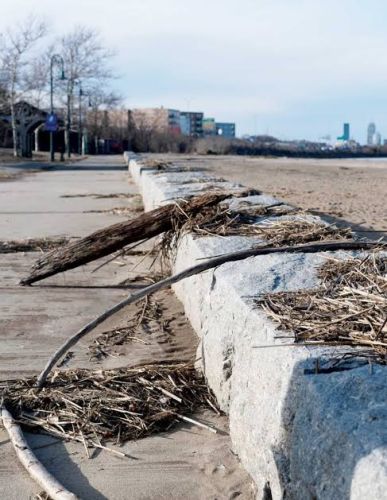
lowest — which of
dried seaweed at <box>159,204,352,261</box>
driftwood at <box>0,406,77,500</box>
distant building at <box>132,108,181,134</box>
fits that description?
driftwood at <box>0,406,77,500</box>

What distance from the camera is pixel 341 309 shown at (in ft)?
A: 10.8

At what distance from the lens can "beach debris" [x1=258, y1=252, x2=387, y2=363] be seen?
9.45ft

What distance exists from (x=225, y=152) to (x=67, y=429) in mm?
83398

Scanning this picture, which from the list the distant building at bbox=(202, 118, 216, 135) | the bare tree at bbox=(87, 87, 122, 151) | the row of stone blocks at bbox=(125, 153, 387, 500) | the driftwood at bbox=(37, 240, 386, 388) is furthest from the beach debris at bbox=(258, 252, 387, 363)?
the distant building at bbox=(202, 118, 216, 135)

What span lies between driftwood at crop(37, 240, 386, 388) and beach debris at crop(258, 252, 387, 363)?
621 mm

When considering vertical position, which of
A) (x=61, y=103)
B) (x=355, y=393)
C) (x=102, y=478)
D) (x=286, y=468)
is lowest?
(x=102, y=478)

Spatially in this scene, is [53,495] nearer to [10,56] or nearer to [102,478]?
[102,478]

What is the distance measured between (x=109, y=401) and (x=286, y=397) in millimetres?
1434

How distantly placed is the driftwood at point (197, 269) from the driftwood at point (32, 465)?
484 millimetres

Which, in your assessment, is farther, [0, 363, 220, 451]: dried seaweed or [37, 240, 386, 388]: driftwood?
[37, 240, 386, 388]: driftwood

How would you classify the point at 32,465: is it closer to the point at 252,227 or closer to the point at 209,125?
the point at 252,227

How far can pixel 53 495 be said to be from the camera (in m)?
3.00

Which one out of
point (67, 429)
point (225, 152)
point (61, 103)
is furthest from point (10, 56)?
point (67, 429)

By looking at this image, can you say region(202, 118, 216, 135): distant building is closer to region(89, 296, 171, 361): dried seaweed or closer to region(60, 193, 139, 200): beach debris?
region(60, 193, 139, 200): beach debris
